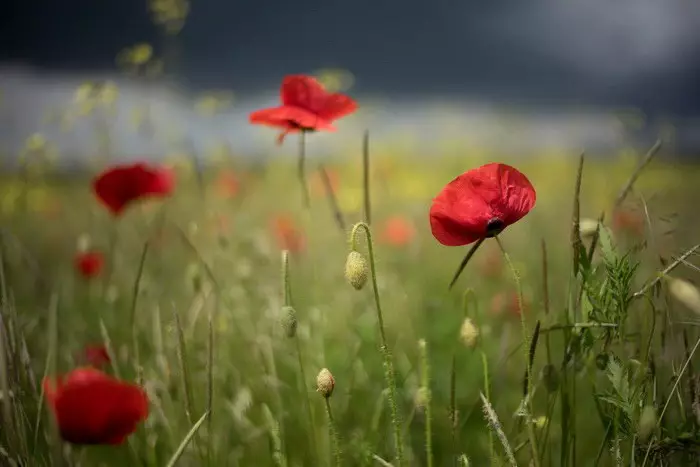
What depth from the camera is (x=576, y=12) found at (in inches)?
76.2

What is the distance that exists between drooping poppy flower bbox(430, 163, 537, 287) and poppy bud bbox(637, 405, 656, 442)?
0.67ft

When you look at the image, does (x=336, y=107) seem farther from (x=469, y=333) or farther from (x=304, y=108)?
(x=469, y=333)

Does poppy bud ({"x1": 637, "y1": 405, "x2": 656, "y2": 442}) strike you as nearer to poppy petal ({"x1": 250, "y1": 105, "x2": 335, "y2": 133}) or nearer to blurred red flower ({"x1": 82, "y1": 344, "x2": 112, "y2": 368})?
poppy petal ({"x1": 250, "y1": 105, "x2": 335, "y2": 133})

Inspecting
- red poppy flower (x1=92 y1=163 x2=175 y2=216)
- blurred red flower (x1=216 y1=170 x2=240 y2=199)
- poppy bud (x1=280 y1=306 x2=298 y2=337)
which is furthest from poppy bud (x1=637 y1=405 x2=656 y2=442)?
blurred red flower (x1=216 y1=170 x2=240 y2=199)

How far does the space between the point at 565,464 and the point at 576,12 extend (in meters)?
1.60

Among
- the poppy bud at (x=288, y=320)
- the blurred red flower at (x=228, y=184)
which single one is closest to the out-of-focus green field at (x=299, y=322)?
the blurred red flower at (x=228, y=184)

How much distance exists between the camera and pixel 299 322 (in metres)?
1.10

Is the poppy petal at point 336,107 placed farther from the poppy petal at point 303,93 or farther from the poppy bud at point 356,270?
the poppy bud at point 356,270

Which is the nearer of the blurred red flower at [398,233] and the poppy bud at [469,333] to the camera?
the poppy bud at [469,333]

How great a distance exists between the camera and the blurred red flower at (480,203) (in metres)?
0.61

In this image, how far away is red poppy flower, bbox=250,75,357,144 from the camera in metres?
0.76

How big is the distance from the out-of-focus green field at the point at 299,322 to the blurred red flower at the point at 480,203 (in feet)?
0.37

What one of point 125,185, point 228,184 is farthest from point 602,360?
→ point 228,184

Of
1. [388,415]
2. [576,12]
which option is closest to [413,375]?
[388,415]
